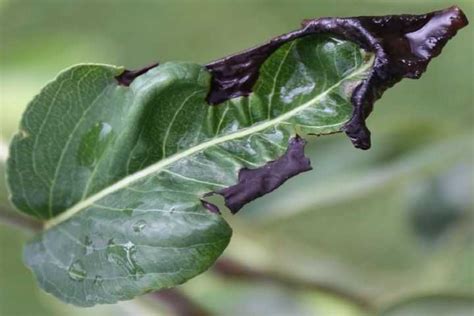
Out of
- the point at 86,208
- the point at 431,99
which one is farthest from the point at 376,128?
the point at 86,208

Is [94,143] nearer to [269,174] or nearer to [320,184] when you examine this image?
[269,174]

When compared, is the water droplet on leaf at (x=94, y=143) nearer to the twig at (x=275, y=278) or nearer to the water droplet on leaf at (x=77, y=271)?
the water droplet on leaf at (x=77, y=271)

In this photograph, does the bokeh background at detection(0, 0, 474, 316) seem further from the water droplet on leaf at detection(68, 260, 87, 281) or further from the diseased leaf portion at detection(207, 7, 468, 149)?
the diseased leaf portion at detection(207, 7, 468, 149)

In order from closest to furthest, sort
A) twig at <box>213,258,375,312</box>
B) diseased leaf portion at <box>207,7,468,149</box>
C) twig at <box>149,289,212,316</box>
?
diseased leaf portion at <box>207,7,468,149</box>, twig at <box>149,289,212,316</box>, twig at <box>213,258,375,312</box>

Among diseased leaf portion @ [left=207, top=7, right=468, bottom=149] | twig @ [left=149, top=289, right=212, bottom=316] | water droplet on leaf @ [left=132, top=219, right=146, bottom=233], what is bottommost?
twig @ [left=149, top=289, right=212, bottom=316]

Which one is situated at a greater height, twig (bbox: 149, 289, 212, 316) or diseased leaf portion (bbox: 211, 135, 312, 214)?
diseased leaf portion (bbox: 211, 135, 312, 214)

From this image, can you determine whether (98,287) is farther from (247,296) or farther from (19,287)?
(19,287)

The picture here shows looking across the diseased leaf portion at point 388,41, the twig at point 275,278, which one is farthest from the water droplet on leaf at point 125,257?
the twig at point 275,278

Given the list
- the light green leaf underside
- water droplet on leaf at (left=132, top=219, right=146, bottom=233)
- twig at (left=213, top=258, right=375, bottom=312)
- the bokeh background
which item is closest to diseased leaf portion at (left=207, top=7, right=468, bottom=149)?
the light green leaf underside
